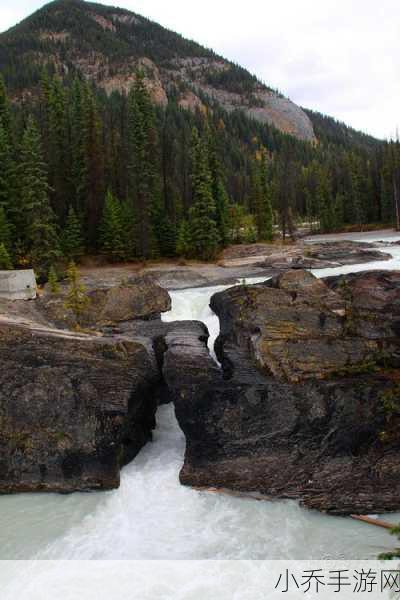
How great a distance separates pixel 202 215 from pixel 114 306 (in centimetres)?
2168

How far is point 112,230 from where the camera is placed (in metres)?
37.5

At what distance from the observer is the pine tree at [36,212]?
3284 cm

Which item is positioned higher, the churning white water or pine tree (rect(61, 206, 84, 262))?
pine tree (rect(61, 206, 84, 262))

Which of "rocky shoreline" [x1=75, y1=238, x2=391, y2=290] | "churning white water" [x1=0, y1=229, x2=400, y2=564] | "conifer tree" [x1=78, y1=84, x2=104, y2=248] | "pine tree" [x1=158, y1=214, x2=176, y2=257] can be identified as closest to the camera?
"churning white water" [x1=0, y1=229, x2=400, y2=564]

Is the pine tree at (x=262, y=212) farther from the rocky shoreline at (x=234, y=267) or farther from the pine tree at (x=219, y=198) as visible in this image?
the rocky shoreline at (x=234, y=267)

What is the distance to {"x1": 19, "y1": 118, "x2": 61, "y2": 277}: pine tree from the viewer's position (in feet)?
108

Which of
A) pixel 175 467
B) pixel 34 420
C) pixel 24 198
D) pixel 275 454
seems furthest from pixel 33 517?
pixel 24 198

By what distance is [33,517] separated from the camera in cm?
1128

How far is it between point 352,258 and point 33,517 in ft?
90.9

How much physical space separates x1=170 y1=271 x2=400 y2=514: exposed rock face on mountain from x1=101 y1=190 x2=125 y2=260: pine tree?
23.9 meters

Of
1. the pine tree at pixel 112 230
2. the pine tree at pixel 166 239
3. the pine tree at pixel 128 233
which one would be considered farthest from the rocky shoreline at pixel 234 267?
the pine tree at pixel 166 239

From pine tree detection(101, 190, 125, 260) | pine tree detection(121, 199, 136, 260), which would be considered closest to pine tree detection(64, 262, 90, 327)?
pine tree detection(101, 190, 125, 260)

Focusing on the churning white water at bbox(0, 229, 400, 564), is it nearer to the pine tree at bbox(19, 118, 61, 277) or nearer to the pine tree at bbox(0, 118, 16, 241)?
the pine tree at bbox(19, 118, 61, 277)

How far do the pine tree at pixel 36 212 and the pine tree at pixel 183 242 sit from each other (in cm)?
972
